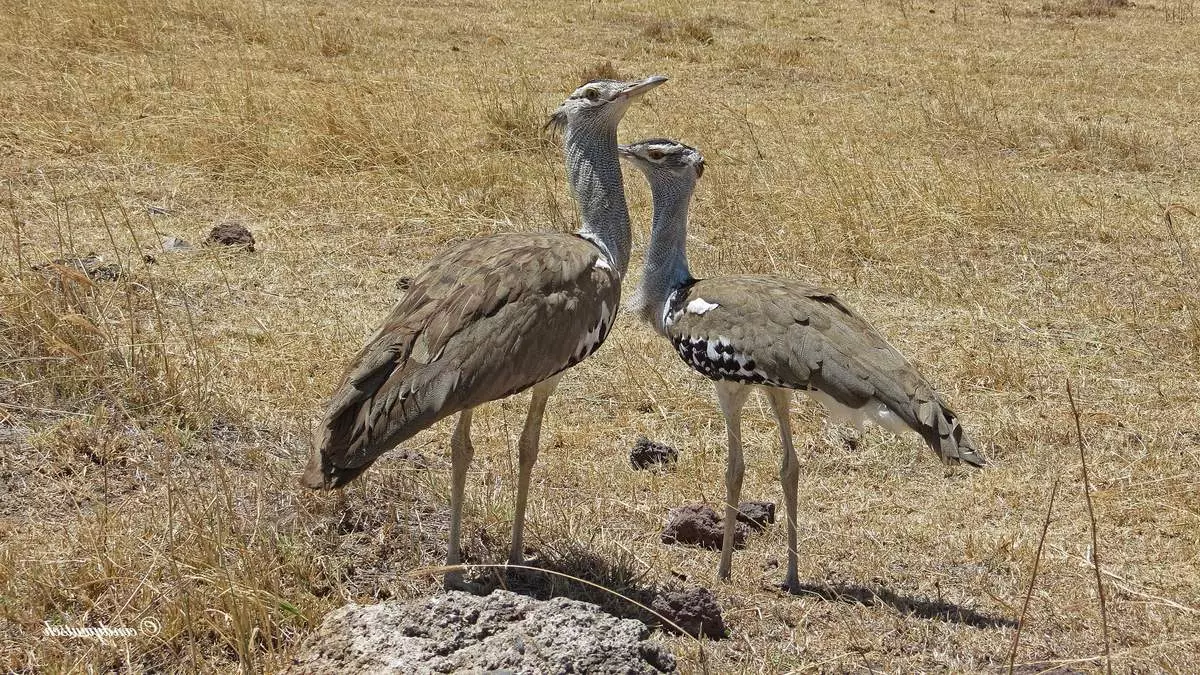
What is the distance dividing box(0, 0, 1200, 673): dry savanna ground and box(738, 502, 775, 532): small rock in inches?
1.8

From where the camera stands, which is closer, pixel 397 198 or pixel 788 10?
pixel 397 198

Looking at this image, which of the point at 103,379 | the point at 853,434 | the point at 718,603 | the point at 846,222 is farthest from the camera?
the point at 846,222

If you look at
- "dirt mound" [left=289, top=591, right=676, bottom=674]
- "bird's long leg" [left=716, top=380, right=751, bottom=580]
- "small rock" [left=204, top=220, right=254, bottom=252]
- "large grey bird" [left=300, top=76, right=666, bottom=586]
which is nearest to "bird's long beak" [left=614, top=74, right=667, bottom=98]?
"large grey bird" [left=300, top=76, right=666, bottom=586]

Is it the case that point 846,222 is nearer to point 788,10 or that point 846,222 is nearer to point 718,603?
point 718,603

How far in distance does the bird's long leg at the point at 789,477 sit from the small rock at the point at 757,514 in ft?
1.03

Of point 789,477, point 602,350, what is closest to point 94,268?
point 602,350

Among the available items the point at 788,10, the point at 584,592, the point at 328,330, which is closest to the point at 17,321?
the point at 328,330

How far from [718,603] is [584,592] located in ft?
1.17

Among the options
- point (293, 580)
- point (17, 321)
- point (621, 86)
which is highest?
point (621, 86)

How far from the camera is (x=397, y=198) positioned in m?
6.41

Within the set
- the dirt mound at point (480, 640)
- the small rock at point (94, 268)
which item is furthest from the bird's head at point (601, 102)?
the small rock at point (94, 268)

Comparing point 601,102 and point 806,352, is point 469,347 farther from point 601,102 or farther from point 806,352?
point 601,102

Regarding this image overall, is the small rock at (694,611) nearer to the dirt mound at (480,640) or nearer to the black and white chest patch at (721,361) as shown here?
the dirt mound at (480,640)

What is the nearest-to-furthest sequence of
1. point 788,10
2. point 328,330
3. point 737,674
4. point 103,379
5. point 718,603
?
point 737,674 → point 718,603 → point 103,379 → point 328,330 → point 788,10
